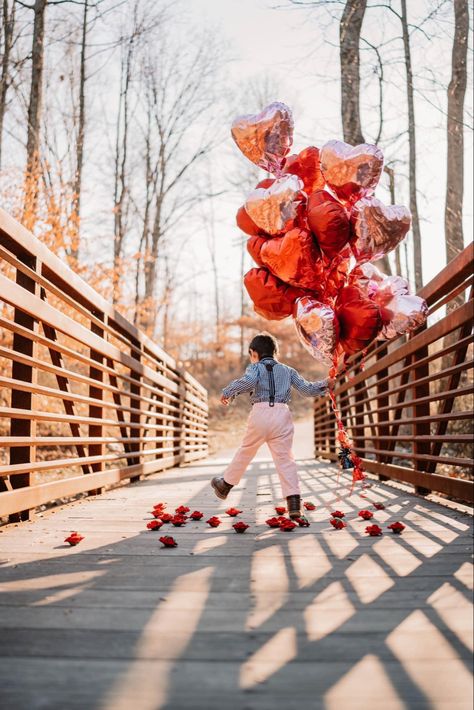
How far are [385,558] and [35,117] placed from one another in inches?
390

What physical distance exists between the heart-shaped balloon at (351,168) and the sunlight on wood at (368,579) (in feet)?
6.69

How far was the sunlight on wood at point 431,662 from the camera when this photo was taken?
1.36 meters

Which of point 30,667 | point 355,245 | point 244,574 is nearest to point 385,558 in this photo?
point 244,574

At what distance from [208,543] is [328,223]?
1.83 metres

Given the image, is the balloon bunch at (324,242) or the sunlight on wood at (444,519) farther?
the balloon bunch at (324,242)

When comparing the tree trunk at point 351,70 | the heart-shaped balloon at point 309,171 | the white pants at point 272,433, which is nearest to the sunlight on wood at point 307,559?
the white pants at point 272,433

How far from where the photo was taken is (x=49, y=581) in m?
2.27

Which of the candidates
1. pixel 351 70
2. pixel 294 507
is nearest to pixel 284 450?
pixel 294 507

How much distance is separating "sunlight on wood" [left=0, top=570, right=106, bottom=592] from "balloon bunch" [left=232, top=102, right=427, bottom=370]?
5.94 feet

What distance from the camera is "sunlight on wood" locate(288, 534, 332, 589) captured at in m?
2.31

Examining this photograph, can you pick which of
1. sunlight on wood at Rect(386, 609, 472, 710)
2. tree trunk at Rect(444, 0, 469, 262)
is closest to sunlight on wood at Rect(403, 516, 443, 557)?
sunlight on wood at Rect(386, 609, 472, 710)

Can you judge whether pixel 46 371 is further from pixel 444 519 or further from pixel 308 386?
pixel 444 519

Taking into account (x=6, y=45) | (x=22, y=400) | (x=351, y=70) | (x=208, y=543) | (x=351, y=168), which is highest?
(x=6, y=45)

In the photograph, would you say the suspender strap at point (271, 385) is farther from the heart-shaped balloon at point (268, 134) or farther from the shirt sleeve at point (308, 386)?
the heart-shaped balloon at point (268, 134)
